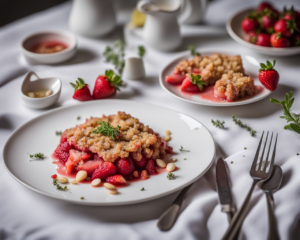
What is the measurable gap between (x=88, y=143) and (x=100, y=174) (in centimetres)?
22

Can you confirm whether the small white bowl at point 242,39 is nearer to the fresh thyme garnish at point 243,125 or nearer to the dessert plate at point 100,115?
the fresh thyme garnish at point 243,125

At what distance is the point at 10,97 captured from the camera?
2621mm

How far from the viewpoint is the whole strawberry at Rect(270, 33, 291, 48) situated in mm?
2787

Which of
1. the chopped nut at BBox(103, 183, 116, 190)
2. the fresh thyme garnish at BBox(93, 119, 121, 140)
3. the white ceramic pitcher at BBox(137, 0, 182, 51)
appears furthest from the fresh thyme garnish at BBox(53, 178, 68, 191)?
the white ceramic pitcher at BBox(137, 0, 182, 51)

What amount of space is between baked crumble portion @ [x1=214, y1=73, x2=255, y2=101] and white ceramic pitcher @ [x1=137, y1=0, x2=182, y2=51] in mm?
929

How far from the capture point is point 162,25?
3072 mm

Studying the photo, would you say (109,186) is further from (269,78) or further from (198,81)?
(269,78)

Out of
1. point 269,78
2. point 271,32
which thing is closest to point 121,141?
point 269,78

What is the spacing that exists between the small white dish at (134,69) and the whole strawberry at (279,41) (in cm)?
113

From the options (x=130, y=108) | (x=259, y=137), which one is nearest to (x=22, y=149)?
(x=130, y=108)

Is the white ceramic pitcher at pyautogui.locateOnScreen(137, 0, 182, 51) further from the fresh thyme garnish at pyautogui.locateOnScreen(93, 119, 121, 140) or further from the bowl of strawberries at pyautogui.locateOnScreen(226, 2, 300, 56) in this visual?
the fresh thyme garnish at pyautogui.locateOnScreen(93, 119, 121, 140)

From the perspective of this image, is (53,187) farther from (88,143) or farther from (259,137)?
(259,137)

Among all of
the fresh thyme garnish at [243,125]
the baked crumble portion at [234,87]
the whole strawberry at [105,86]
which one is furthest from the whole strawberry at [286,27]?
the whole strawberry at [105,86]

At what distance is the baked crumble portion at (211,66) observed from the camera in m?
2.51
